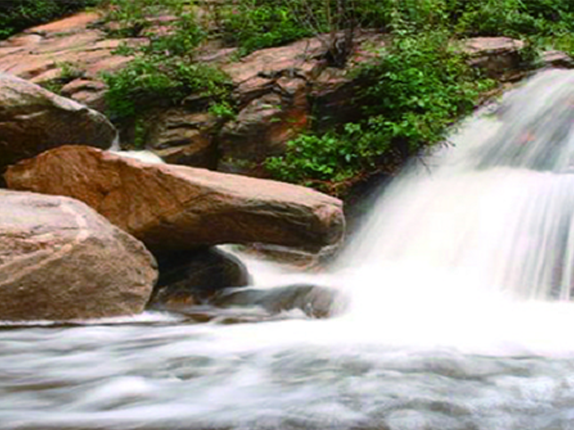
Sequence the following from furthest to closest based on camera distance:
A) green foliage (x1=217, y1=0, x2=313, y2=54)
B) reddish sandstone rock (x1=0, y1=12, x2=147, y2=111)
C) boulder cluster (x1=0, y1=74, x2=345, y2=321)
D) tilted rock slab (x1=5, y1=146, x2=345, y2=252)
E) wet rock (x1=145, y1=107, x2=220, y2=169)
Answer: green foliage (x1=217, y1=0, x2=313, y2=54)
reddish sandstone rock (x1=0, y1=12, x2=147, y2=111)
wet rock (x1=145, y1=107, x2=220, y2=169)
tilted rock slab (x1=5, y1=146, x2=345, y2=252)
boulder cluster (x1=0, y1=74, x2=345, y2=321)

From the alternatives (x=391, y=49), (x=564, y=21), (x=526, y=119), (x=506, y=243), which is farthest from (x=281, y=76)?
(x=564, y=21)

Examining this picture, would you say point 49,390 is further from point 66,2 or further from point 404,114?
point 66,2

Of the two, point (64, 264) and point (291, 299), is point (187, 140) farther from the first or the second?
point (64, 264)

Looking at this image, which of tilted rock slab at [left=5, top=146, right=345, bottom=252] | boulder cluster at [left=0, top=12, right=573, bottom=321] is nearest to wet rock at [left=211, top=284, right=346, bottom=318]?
boulder cluster at [left=0, top=12, right=573, bottom=321]

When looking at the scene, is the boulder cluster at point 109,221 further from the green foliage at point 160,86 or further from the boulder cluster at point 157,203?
the green foliage at point 160,86

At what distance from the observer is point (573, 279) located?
4535 mm

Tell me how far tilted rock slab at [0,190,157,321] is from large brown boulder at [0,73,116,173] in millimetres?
909

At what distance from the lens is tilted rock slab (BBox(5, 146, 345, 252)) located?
14.6ft

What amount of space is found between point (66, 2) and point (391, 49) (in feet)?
29.2

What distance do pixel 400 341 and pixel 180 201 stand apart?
1959mm

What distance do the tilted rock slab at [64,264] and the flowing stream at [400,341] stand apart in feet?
0.49

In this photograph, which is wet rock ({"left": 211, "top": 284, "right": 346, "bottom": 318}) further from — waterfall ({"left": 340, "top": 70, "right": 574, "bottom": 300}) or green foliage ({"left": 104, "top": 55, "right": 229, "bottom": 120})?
green foliage ({"left": 104, "top": 55, "right": 229, "bottom": 120})

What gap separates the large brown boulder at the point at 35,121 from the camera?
193 inches

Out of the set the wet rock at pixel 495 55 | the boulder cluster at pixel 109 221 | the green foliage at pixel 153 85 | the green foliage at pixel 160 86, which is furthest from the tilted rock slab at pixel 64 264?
the wet rock at pixel 495 55
